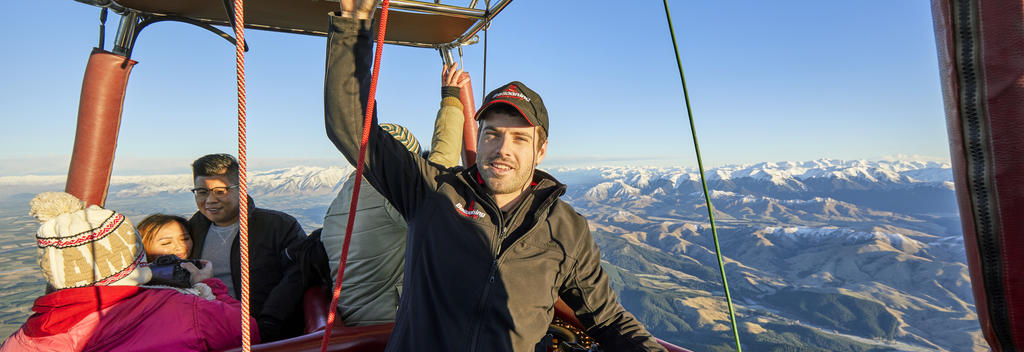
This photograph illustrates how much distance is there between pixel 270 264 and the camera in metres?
2.54

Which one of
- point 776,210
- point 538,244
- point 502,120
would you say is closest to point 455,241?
point 538,244

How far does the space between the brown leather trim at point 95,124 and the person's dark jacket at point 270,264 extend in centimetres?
52

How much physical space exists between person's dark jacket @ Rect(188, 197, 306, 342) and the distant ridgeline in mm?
53744

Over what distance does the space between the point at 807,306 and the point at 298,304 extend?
11802 centimetres

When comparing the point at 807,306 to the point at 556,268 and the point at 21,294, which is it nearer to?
the point at 556,268

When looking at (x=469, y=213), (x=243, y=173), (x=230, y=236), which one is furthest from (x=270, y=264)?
(x=243, y=173)

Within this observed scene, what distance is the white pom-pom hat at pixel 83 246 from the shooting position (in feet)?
4.61

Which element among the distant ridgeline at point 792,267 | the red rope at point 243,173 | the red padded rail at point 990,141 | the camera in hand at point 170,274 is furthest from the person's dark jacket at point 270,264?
the distant ridgeline at point 792,267

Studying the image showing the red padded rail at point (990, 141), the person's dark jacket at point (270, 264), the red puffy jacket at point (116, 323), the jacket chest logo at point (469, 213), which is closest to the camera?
the red padded rail at point (990, 141)

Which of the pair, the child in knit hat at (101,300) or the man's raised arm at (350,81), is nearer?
the man's raised arm at (350,81)

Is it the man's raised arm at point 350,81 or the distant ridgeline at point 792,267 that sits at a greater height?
the man's raised arm at point 350,81

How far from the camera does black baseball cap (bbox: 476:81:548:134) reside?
1.64 meters

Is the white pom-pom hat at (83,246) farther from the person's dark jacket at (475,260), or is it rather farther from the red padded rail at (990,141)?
the red padded rail at (990,141)

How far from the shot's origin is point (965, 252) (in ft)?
2.18
